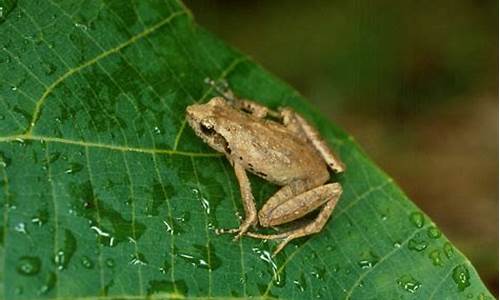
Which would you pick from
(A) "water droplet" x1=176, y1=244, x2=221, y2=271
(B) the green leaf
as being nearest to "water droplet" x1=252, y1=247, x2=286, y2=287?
(B) the green leaf

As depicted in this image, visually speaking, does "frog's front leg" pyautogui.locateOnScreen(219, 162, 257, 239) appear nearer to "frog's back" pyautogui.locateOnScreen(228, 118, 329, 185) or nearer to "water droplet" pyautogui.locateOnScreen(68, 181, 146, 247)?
"frog's back" pyautogui.locateOnScreen(228, 118, 329, 185)

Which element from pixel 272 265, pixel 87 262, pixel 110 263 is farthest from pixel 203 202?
pixel 87 262

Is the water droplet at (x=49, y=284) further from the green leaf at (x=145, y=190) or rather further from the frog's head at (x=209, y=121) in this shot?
Answer: the frog's head at (x=209, y=121)

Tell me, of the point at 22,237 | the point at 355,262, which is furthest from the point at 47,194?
the point at 355,262

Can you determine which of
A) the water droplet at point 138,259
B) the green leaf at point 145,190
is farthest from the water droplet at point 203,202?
the water droplet at point 138,259

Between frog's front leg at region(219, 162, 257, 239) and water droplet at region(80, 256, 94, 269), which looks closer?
water droplet at region(80, 256, 94, 269)

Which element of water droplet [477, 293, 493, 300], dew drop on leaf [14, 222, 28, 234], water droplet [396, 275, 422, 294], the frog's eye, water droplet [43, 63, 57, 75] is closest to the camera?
dew drop on leaf [14, 222, 28, 234]

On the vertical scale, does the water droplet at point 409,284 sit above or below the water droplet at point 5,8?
below

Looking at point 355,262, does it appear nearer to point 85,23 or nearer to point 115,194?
point 115,194
